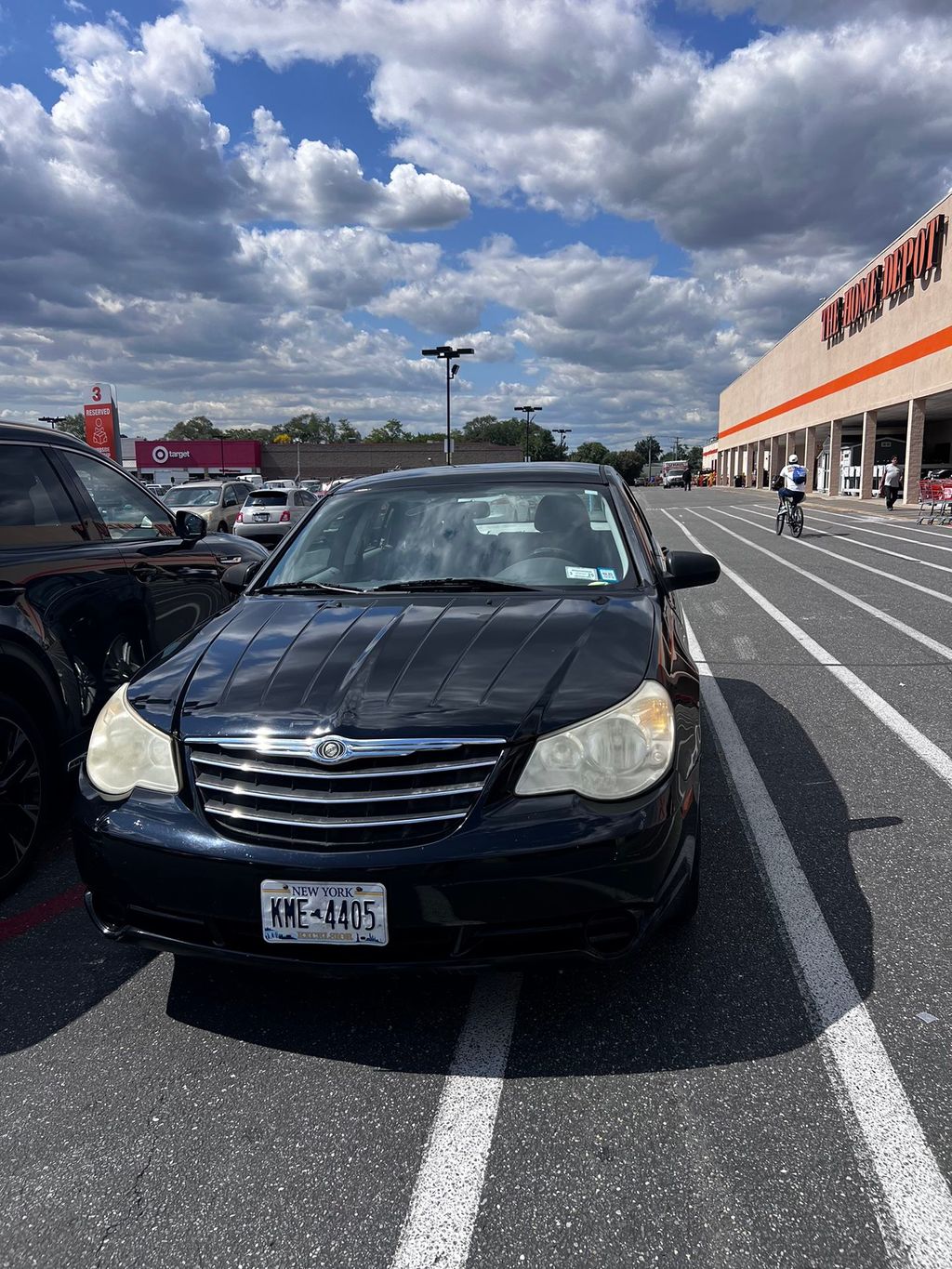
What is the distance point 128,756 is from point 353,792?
30.2 inches

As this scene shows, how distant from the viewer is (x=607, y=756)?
2459 millimetres

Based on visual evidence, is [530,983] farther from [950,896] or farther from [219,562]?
[219,562]

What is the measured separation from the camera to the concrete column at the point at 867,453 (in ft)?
118

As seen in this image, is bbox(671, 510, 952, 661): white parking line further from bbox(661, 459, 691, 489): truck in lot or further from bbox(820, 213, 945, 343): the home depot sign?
bbox(661, 459, 691, 489): truck in lot

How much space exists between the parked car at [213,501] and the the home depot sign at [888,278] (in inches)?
911

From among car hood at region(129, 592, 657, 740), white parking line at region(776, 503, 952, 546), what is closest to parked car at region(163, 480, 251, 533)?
white parking line at region(776, 503, 952, 546)

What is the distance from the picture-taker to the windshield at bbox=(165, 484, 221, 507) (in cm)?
2172

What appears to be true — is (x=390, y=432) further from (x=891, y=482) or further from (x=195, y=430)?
(x=891, y=482)

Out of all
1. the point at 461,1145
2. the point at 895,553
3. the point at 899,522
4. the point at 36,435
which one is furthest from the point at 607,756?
the point at 899,522

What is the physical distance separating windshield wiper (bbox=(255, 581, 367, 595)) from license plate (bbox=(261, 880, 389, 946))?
4.84 ft

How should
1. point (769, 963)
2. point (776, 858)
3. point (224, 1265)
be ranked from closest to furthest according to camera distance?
point (224, 1265) < point (769, 963) < point (776, 858)

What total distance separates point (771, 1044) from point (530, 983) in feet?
2.39

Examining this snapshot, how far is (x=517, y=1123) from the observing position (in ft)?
7.31

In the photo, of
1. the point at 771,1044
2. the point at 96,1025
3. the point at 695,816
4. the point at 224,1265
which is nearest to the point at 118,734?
the point at 96,1025
